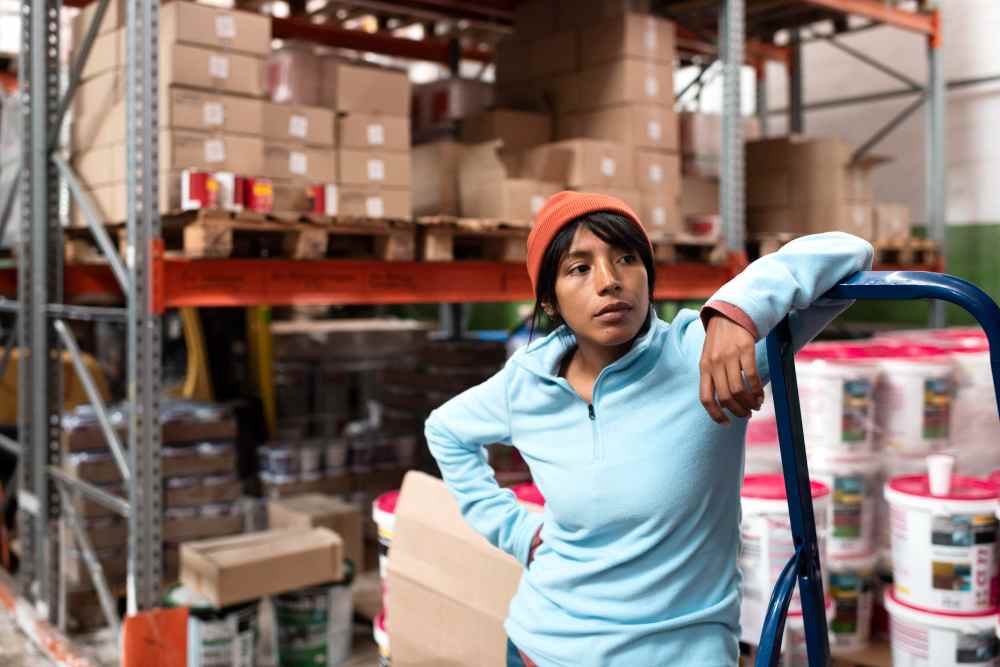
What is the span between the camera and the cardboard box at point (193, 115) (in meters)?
4.56

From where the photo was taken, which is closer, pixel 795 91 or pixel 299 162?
pixel 299 162

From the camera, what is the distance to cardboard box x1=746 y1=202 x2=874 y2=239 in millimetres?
7555

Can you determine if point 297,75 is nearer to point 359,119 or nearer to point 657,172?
point 359,119

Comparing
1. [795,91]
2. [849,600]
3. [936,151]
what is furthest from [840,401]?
[795,91]

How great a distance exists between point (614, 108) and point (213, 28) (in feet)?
8.57

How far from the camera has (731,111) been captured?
6297 mm

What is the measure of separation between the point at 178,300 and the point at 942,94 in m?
7.10

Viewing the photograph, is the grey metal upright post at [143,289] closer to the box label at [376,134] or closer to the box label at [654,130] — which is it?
the box label at [376,134]

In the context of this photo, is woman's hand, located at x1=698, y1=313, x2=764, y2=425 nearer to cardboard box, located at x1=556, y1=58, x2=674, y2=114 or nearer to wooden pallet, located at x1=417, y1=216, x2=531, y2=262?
wooden pallet, located at x1=417, y1=216, x2=531, y2=262

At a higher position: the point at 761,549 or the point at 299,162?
the point at 299,162

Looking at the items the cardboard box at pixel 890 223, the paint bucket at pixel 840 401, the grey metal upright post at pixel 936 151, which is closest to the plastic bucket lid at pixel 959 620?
the paint bucket at pixel 840 401

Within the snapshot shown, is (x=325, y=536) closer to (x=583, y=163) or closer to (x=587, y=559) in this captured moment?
(x=583, y=163)

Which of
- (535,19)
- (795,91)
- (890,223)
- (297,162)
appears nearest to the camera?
(297,162)

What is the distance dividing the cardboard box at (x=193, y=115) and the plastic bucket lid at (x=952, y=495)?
3.23 meters
